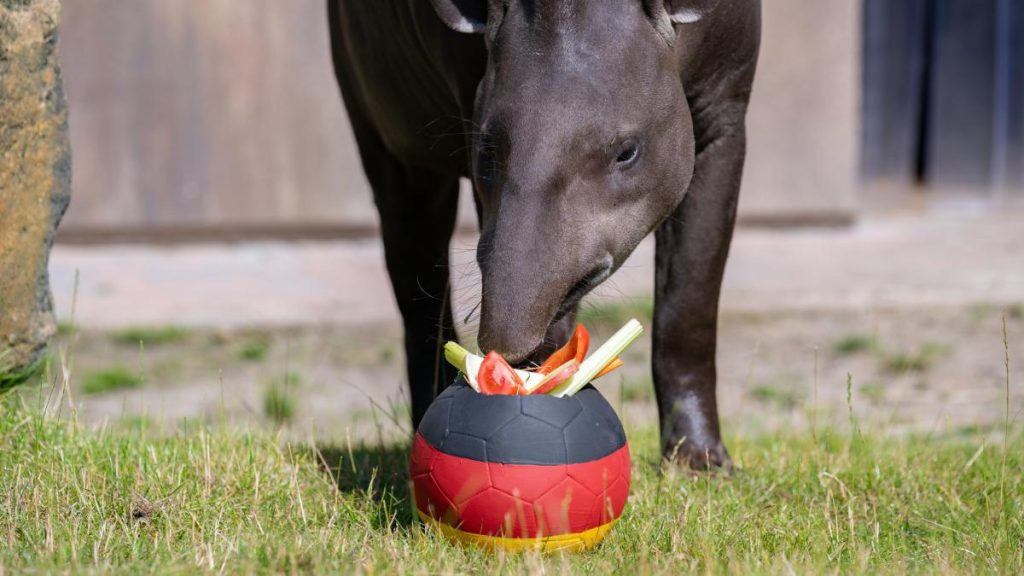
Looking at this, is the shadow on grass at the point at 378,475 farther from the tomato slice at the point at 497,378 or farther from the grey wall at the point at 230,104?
the grey wall at the point at 230,104

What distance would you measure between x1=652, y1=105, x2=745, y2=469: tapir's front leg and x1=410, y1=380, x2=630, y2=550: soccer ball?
3.10ft

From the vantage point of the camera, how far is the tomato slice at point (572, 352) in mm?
2852

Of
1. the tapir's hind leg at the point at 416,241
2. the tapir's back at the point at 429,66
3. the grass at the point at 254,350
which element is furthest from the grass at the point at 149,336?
the tapir's back at the point at 429,66

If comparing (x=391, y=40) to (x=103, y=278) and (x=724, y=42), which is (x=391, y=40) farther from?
(x=103, y=278)

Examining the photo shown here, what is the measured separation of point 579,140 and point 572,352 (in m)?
0.46

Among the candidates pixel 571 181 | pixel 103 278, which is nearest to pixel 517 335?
pixel 571 181

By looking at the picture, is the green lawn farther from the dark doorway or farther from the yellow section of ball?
the dark doorway

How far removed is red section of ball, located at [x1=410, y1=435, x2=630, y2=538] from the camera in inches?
106

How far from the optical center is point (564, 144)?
2.84 m

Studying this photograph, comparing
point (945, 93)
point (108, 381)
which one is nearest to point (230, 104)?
point (108, 381)

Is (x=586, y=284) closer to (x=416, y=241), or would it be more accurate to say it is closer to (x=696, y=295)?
(x=696, y=295)

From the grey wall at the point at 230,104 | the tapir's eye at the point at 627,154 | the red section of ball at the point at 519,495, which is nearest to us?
the red section of ball at the point at 519,495

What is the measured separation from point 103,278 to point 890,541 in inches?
245

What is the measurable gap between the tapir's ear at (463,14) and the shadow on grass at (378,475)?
1.07 m
